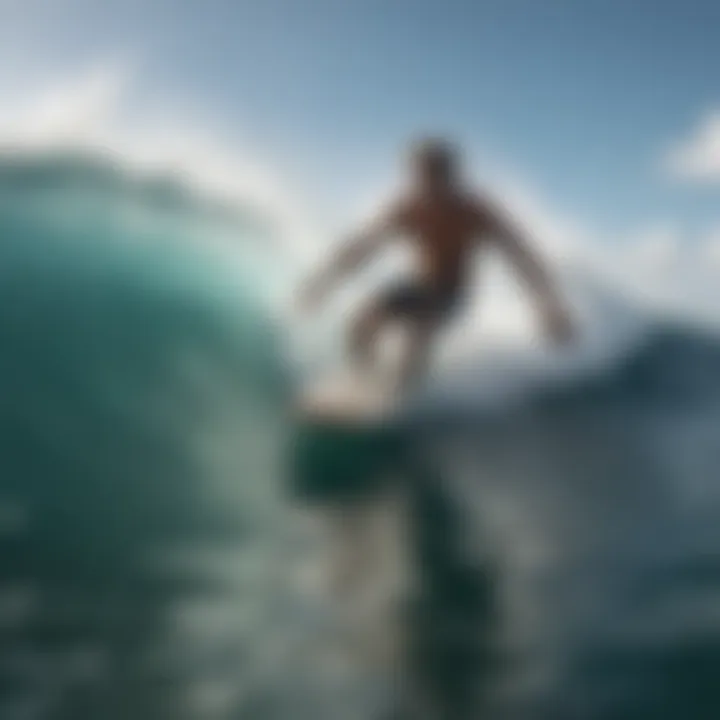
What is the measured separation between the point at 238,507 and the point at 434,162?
57 cm

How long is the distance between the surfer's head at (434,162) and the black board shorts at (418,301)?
149 millimetres

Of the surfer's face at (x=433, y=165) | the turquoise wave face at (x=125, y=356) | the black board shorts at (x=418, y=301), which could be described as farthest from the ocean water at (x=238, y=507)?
the surfer's face at (x=433, y=165)

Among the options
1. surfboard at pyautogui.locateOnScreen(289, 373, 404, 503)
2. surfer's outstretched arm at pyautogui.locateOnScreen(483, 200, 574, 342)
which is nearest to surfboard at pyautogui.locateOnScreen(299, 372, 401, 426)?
surfboard at pyautogui.locateOnScreen(289, 373, 404, 503)

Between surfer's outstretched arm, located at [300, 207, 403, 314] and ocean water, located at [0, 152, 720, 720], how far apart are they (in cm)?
7

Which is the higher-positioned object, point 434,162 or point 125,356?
point 434,162

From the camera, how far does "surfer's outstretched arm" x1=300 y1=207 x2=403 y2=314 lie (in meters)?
1.58

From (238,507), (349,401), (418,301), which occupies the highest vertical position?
(418,301)

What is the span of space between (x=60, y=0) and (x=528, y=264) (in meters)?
0.78

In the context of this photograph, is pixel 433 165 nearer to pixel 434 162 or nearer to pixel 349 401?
pixel 434 162

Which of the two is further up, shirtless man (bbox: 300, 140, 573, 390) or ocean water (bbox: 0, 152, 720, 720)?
shirtless man (bbox: 300, 140, 573, 390)

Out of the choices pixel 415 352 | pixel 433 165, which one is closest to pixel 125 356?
pixel 415 352

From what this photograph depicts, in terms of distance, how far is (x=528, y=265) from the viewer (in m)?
1.60

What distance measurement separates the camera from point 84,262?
1.57m

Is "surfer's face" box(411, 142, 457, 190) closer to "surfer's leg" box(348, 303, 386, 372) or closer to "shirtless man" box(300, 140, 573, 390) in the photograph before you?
"shirtless man" box(300, 140, 573, 390)
